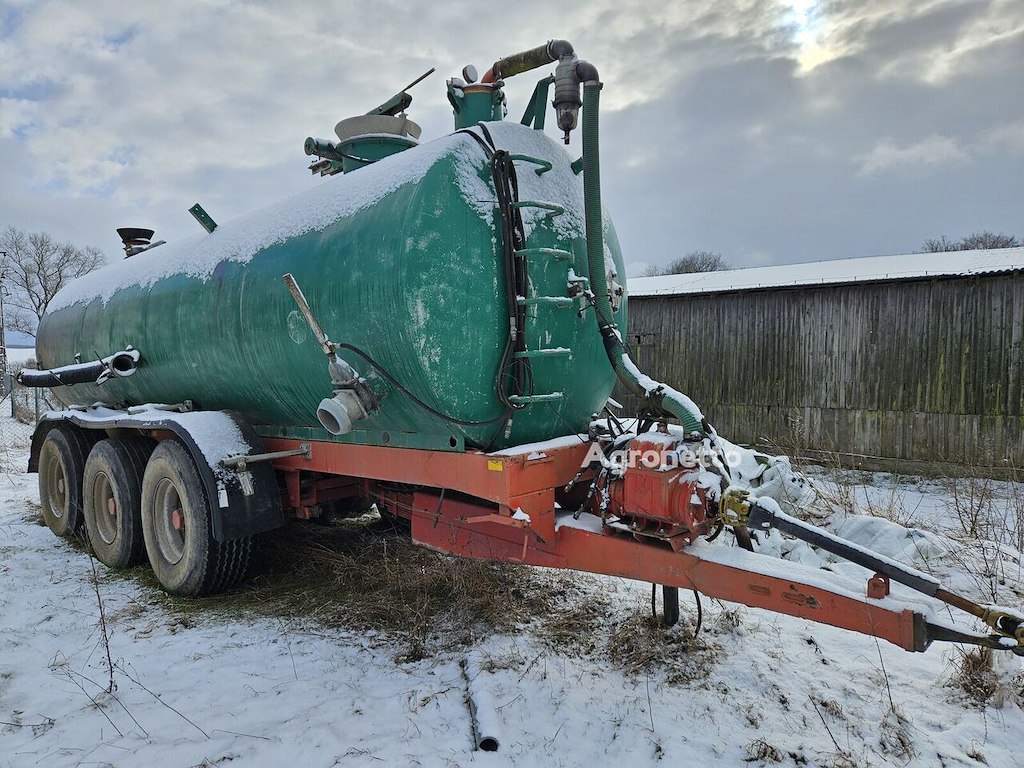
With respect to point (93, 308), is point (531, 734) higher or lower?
lower

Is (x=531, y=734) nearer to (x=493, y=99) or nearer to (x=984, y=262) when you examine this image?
(x=493, y=99)

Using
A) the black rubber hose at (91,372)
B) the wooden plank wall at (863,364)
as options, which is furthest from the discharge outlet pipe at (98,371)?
the wooden plank wall at (863,364)

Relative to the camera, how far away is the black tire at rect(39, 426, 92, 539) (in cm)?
598

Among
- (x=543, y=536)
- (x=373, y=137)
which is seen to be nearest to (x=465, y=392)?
(x=543, y=536)

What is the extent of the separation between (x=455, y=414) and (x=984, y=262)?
446 inches

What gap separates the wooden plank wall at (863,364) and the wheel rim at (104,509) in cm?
698

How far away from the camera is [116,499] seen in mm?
5105

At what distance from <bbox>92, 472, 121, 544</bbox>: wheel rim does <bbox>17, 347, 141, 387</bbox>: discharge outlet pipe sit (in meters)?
0.83

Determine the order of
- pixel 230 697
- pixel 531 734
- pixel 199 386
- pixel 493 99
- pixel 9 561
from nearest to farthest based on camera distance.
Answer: pixel 531 734 → pixel 230 697 → pixel 493 99 → pixel 199 386 → pixel 9 561

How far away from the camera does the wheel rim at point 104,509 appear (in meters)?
5.39

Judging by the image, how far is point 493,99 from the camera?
385cm

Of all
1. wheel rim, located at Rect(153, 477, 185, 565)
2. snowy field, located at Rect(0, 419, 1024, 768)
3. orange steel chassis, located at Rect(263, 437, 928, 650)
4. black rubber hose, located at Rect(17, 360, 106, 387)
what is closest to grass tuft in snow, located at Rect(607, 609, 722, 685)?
snowy field, located at Rect(0, 419, 1024, 768)

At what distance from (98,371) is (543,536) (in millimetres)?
4212

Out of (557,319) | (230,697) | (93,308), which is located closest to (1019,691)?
(557,319)
